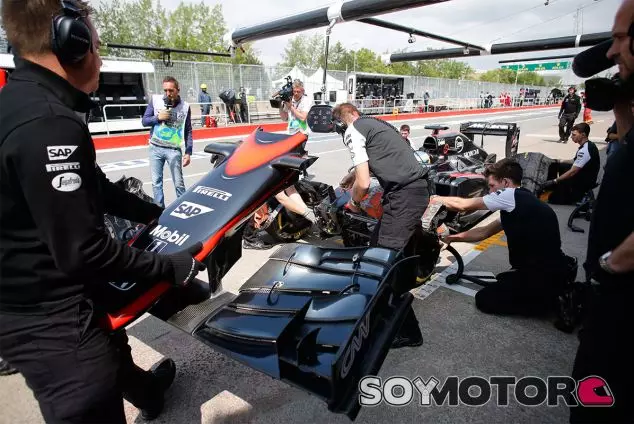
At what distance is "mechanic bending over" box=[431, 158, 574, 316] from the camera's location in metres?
3.01

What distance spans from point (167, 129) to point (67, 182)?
4.56 meters

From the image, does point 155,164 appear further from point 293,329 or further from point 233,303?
point 293,329

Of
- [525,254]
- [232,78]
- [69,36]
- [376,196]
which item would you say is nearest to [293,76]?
[232,78]

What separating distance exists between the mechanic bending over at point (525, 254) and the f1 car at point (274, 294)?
1.51 meters

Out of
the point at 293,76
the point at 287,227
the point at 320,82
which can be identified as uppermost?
the point at 293,76

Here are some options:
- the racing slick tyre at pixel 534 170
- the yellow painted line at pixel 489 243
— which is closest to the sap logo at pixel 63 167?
the yellow painted line at pixel 489 243

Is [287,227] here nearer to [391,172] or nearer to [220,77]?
[391,172]

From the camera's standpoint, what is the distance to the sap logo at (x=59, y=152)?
1043 millimetres

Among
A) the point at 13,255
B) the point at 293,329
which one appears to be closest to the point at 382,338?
the point at 293,329

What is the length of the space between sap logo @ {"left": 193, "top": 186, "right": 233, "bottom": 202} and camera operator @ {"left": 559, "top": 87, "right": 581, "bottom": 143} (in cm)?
1500

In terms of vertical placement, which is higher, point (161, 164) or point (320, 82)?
point (320, 82)

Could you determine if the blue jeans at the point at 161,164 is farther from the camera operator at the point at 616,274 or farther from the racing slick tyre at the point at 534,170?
the racing slick tyre at the point at 534,170

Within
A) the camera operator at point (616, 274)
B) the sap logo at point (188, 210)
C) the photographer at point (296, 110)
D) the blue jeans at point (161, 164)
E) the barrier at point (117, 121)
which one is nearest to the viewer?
the camera operator at point (616, 274)

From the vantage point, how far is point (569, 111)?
44.2ft
